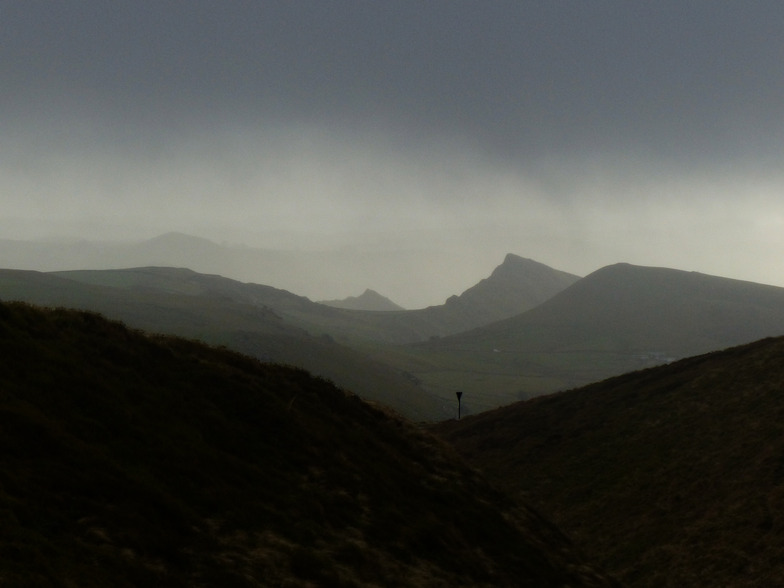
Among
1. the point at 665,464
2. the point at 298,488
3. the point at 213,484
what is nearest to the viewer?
the point at 213,484

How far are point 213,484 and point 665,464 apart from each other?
116 ft

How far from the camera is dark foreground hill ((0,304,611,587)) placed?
15.7m

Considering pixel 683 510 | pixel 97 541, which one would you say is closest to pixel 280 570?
pixel 97 541

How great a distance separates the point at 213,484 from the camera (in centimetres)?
2092

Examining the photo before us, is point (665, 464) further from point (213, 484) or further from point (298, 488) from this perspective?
point (213, 484)

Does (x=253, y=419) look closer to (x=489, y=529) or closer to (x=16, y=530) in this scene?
(x=489, y=529)

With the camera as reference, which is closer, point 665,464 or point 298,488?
point 298,488

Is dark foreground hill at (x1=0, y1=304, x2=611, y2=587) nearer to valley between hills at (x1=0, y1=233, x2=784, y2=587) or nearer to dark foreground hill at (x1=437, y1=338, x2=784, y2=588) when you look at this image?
valley between hills at (x1=0, y1=233, x2=784, y2=587)

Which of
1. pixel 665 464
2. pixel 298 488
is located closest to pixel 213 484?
pixel 298 488

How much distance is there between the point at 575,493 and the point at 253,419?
2865 centimetres

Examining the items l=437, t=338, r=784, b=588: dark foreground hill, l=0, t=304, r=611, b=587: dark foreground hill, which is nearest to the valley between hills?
l=0, t=304, r=611, b=587: dark foreground hill

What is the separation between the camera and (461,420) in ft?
247

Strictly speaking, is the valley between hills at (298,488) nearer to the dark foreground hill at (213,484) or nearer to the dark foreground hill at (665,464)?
the dark foreground hill at (213,484)

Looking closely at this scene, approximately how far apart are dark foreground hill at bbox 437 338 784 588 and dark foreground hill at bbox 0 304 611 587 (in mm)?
6957
